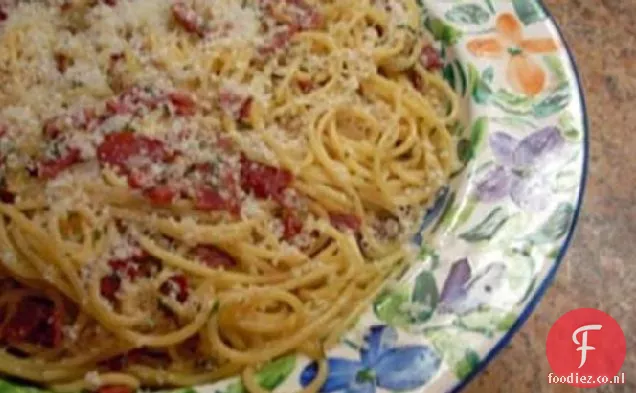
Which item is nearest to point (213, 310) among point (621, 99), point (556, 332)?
point (556, 332)

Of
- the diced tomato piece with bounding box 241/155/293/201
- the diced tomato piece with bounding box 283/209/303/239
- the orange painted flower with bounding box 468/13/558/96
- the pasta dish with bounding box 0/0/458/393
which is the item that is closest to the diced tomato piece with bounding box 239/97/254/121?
the pasta dish with bounding box 0/0/458/393

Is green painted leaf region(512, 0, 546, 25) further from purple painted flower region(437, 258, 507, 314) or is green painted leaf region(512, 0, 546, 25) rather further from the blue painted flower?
the blue painted flower

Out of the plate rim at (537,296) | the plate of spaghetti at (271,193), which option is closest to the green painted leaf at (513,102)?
the plate of spaghetti at (271,193)

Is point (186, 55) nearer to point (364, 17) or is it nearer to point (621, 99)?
point (364, 17)

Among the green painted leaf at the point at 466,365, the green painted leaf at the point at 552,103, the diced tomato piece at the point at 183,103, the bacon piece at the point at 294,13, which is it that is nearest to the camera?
the green painted leaf at the point at 466,365

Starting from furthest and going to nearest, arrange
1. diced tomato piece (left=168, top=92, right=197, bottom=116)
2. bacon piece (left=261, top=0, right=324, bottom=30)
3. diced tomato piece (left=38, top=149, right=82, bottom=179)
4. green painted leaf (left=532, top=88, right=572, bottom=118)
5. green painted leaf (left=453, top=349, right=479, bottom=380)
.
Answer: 1. bacon piece (left=261, top=0, right=324, bottom=30)
2. green painted leaf (left=532, top=88, right=572, bottom=118)
3. diced tomato piece (left=168, top=92, right=197, bottom=116)
4. diced tomato piece (left=38, top=149, right=82, bottom=179)
5. green painted leaf (left=453, top=349, right=479, bottom=380)

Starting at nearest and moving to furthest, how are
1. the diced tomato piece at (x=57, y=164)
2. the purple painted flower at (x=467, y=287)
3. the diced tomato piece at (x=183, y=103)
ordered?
the purple painted flower at (x=467, y=287)
the diced tomato piece at (x=57, y=164)
the diced tomato piece at (x=183, y=103)

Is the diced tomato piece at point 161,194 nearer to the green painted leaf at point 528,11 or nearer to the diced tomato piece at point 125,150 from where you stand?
the diced tomato piece at point 125,150
